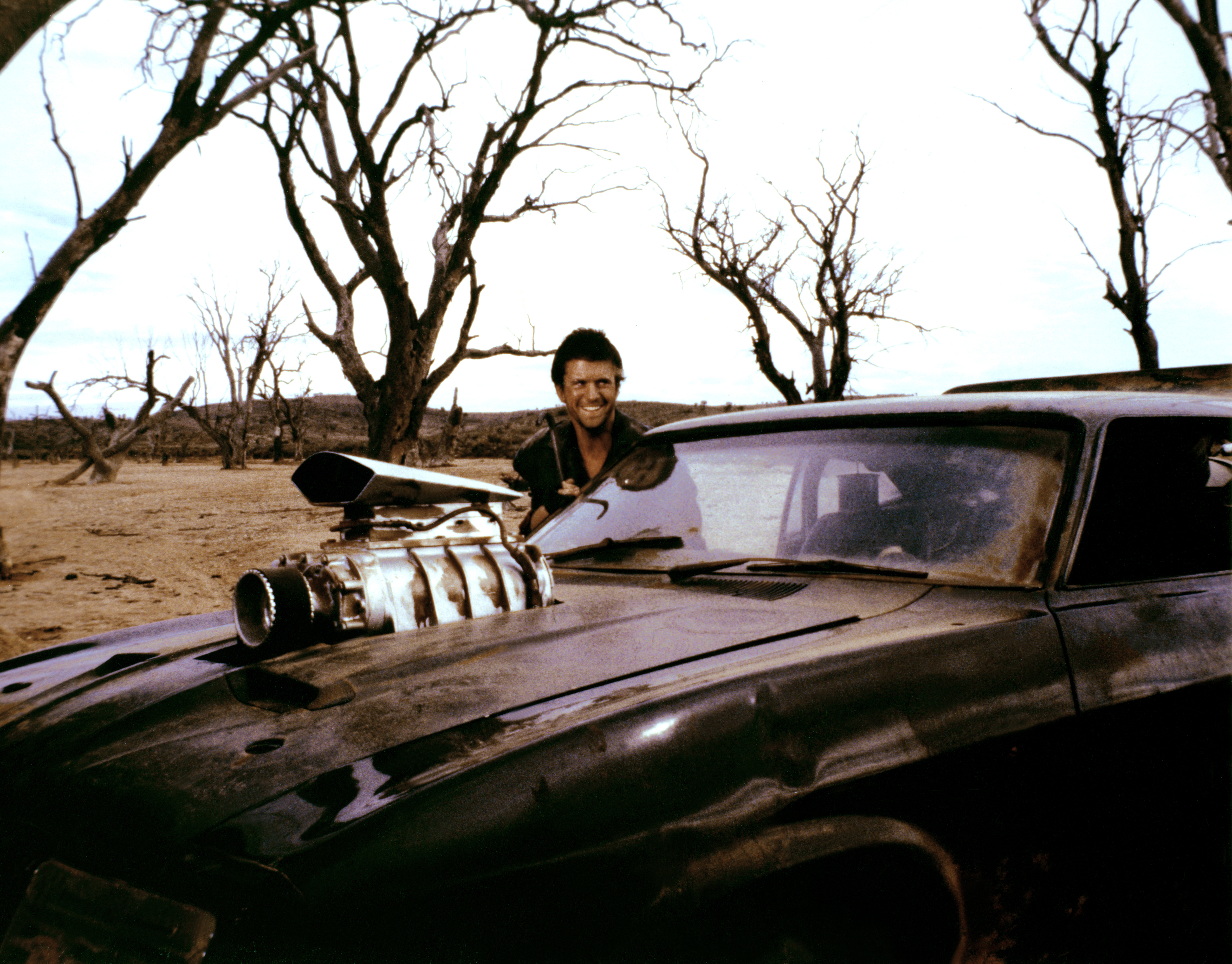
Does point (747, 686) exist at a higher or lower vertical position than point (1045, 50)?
lower

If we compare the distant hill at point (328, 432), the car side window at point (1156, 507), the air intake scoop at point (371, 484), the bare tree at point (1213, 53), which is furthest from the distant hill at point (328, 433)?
the car side window at point (1156, 507)

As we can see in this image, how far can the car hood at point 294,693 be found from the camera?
125 cm

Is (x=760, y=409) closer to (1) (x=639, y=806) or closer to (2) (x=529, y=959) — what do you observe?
(1) (x=639, y=806)

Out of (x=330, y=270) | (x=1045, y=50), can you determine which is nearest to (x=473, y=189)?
(x=330, y=270)

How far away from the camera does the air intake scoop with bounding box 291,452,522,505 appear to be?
2.17 m

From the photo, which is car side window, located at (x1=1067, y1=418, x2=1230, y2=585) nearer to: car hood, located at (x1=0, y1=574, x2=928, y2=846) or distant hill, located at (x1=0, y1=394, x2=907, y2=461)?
car hood, located at (x1=0, y1=574, x2=928, y2=846)

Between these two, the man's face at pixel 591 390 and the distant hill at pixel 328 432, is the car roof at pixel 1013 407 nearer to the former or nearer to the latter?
the man's face at pixel 591 390

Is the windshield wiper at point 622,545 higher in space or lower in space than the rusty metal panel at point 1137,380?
lower

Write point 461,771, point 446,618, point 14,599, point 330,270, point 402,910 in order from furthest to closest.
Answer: point 330,270 < point 14,599 < point 446,618 < point 461,771 < point 402,910

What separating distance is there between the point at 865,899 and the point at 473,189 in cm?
1418

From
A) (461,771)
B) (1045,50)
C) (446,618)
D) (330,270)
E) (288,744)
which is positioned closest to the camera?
(461,771)

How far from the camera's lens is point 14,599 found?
8062mm

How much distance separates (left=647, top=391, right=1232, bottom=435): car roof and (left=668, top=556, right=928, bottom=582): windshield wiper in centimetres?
45

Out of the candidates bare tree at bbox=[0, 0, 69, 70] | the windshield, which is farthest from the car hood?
bare tree at bbox=[0, 0, 69, 70]
